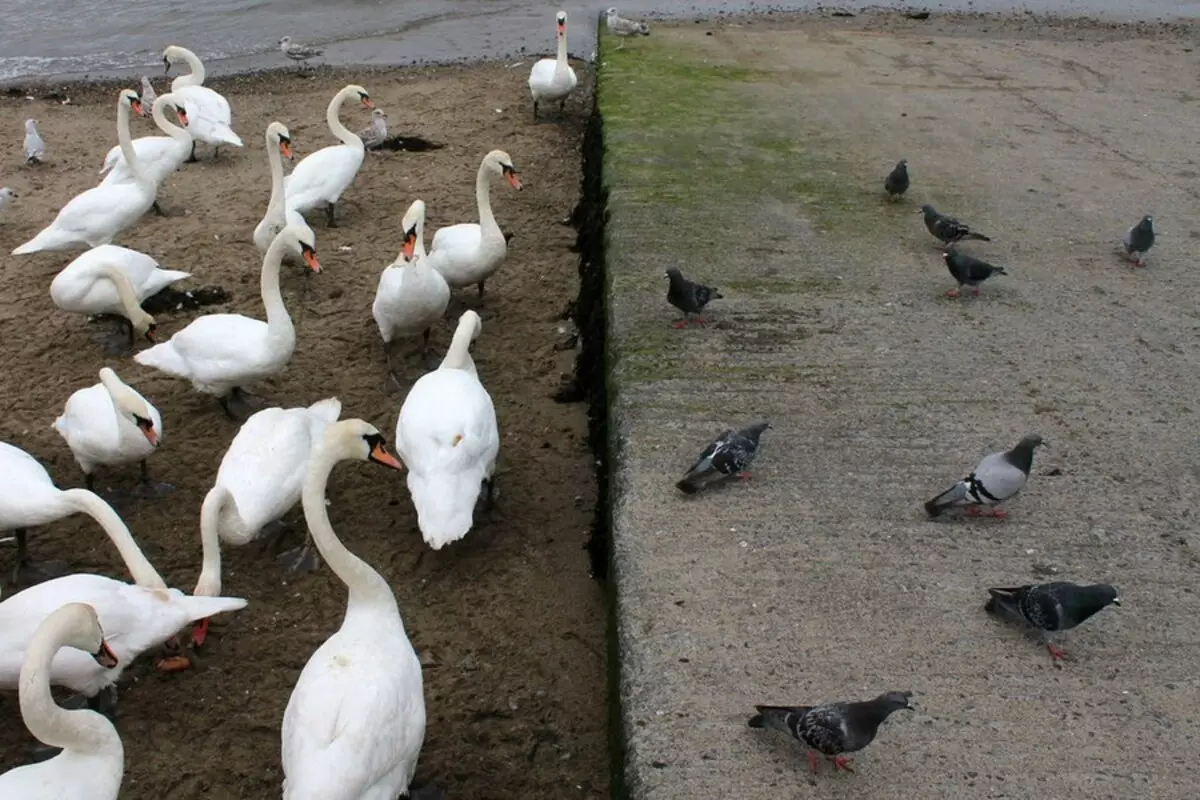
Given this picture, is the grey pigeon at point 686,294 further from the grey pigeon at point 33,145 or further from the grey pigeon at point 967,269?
the grey pigeon at point 33,145

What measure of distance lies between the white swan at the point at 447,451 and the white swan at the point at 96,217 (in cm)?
426

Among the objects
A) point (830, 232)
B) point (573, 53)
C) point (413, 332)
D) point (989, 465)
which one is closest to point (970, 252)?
point (830, 232)

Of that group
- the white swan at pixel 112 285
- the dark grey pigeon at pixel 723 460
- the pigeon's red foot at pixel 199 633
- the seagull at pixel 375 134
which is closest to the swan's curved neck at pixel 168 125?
the seagull at pixel 375 134

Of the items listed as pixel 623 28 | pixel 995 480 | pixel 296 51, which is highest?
pixel 623 28

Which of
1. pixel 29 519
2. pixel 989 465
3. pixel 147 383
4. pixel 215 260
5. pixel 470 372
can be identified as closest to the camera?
pixel 989 465

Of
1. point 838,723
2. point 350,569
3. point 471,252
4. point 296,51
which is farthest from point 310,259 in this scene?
point 296,51

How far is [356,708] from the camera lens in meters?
3.64

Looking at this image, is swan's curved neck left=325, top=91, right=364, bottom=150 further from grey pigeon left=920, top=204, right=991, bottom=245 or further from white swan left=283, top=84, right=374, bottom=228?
grey pigeon left=920, top=204, right=991, bottom=245

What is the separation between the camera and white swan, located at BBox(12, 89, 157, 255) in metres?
8.44

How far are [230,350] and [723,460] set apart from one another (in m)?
3.27

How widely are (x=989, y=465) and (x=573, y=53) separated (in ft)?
44.6

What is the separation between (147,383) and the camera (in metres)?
7.12

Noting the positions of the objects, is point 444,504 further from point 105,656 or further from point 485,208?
point 485,208

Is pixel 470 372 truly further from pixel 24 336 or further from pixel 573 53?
pixel 573 53
